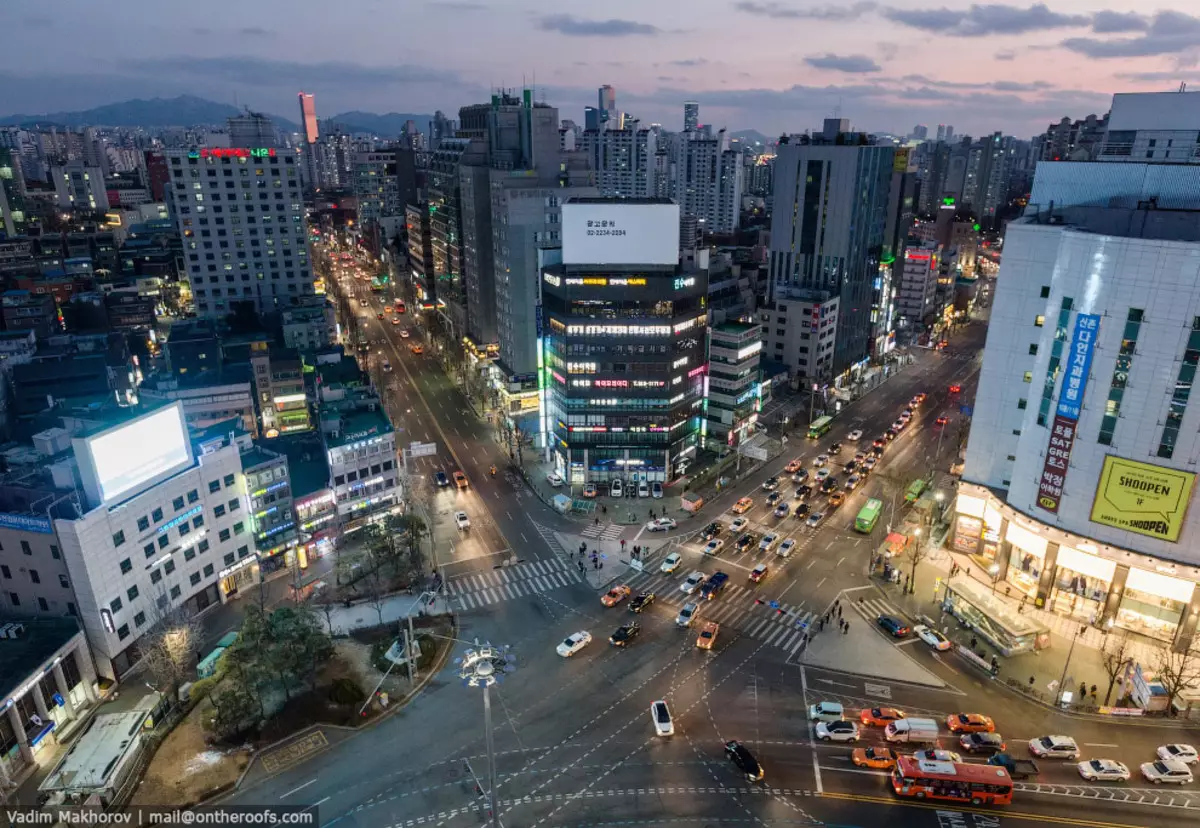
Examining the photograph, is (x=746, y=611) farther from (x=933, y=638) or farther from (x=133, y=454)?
(x=133, y=454)

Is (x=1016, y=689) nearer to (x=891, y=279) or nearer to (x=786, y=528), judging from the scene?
(x=786, y=528)

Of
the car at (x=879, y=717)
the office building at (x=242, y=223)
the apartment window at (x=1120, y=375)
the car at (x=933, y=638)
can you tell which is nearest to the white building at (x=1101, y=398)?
the apartment window at (x=1120, y=375)

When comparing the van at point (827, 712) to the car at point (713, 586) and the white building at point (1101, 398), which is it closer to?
the car at point (713, 586)

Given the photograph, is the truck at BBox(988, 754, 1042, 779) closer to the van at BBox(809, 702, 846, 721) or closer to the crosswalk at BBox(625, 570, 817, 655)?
the van at BBox(809, 702, 846, 721)

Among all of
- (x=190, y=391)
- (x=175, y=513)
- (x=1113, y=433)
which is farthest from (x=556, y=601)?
(x=190, y=391)

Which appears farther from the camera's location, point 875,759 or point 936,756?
point 875,759

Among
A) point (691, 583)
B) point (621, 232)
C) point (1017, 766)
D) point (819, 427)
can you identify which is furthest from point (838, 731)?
point (819, 427)
